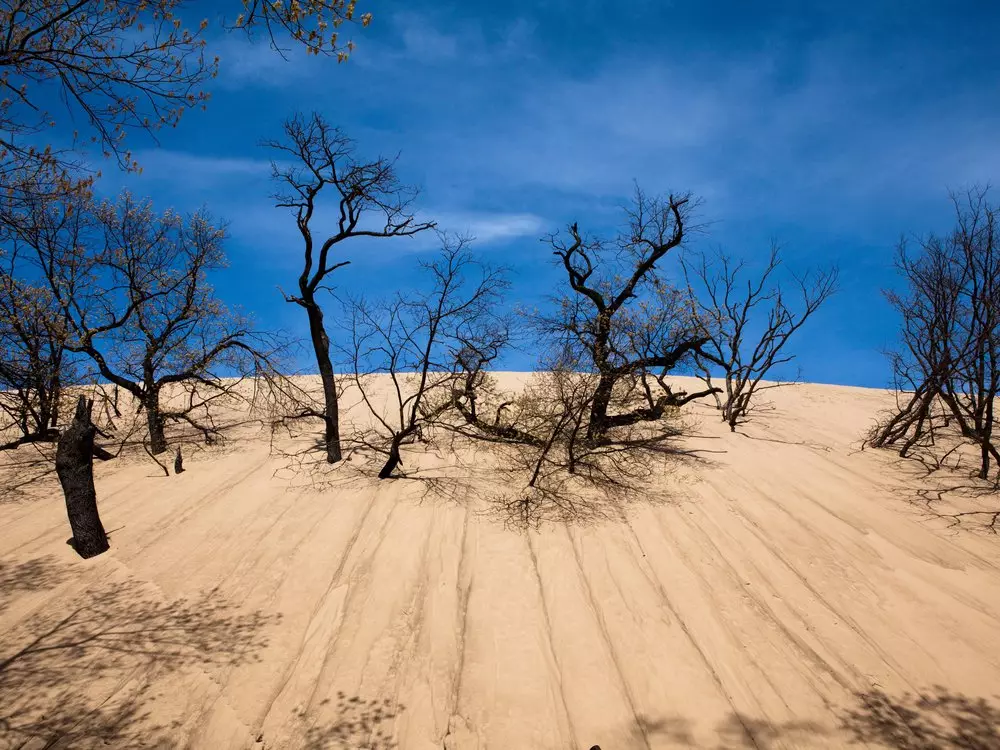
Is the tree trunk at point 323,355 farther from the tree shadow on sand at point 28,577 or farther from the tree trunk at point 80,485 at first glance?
the tree shadow on sand at point 28,577

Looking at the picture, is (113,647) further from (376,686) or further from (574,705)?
(574,705)

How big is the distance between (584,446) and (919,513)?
5.50 m

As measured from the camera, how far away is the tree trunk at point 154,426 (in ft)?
39.9

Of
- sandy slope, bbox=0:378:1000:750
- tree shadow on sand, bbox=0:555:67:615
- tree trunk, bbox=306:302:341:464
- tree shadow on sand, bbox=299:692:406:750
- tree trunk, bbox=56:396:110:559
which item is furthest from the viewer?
tree trunk, bbox=306:302:341:464

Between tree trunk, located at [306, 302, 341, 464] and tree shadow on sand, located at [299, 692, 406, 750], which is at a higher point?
tree trunk, located at [306, 302, 341, 464]

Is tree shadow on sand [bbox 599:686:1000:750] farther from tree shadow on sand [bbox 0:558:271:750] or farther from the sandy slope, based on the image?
tree shadow on sand [bbox 0:558:271:750]

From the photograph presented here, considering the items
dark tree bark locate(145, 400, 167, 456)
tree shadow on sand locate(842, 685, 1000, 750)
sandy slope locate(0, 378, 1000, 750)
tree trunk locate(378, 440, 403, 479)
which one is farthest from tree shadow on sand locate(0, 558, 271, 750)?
tree shadow on sand locate(842, 685, 1000, 750)

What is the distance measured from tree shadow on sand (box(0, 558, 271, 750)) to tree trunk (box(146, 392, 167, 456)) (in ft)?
17.2

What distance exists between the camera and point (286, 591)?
6855mm

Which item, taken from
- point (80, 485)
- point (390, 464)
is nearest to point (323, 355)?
point (390, 464)

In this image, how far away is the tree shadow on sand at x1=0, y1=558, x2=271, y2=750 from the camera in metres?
4.84

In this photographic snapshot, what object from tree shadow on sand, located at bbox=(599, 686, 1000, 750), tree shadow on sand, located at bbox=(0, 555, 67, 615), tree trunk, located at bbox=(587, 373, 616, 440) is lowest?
tree shadow on sand, located at bbox=(599, 686, 1000, 750)

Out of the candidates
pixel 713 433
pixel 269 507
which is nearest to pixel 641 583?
pixel 269 507

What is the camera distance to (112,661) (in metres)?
5.66
